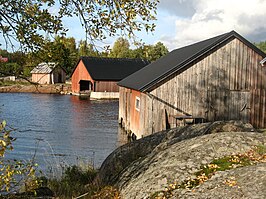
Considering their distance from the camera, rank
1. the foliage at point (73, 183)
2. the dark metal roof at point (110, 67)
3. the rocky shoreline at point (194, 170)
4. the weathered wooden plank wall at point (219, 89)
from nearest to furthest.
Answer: the rocky shoreline at point (194, 170) < the foliage at point (73, 183) < the weathered wooden plank wall at point (219, 89) < the dark metal roof at point (110, 67)

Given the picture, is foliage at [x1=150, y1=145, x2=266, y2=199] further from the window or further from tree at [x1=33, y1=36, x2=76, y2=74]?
the window

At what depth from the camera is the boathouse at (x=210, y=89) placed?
683 inches

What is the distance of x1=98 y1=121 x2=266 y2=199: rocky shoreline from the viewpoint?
442 cm

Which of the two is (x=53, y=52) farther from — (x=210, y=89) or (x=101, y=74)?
(x=101, y=74)

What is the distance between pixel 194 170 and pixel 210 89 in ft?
43.7

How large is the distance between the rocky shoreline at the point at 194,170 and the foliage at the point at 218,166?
0.14 feet

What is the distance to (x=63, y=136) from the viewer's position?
21594 mm

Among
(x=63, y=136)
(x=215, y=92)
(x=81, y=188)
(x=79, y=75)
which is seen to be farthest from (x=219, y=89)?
(x=79, y=75)

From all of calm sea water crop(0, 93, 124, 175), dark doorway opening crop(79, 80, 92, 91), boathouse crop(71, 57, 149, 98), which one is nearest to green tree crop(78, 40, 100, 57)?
calm sea water crop(0, 93, 124, 175)

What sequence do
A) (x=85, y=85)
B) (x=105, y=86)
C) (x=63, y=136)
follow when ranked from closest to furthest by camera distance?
(x=63, y=136) < (x=105, y=86) < (x=85, y=85)

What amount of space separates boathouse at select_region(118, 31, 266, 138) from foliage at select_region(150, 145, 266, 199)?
1162cm

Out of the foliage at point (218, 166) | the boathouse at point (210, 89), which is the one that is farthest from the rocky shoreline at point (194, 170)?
the boathouse at point (210, 89)

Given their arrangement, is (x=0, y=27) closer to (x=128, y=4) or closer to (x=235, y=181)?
(x=128, y=4)

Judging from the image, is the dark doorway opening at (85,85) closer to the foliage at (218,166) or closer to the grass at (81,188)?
the grass at (81,188)
